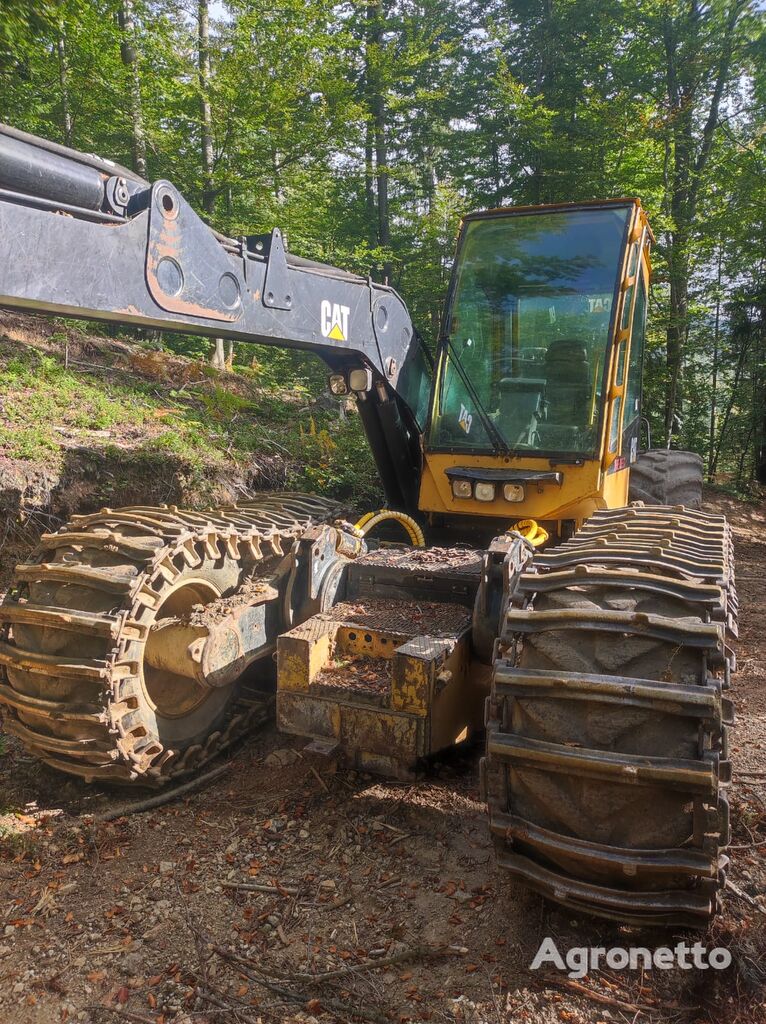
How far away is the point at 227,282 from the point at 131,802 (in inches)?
98.2

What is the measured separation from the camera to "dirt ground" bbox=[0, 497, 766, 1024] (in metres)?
2.23

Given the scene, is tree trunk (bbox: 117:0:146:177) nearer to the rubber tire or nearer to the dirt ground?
the dirt ground

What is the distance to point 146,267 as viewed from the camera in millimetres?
→ 2789

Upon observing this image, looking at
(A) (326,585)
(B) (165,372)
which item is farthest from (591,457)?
(B) (165,372)

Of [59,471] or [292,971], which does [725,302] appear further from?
[292,971]

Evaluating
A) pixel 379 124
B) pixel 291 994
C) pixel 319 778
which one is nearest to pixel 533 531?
pixel 319 778

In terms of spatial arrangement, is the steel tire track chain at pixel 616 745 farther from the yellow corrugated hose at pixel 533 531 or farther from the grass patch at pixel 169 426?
the grass patch at pixel 169 426

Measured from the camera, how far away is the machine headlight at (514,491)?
4449 mm

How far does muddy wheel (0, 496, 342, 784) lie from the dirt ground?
1.07ft

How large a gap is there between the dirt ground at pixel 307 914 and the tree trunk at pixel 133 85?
9807mm

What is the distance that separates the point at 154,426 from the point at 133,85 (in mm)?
6284

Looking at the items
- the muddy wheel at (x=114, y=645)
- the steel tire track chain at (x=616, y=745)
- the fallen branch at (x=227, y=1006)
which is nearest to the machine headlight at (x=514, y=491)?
the muddy wheel at (x=114, y=645)

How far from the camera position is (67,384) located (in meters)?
7.54

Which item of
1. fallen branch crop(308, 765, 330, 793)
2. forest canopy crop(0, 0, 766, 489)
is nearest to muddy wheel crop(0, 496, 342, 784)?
fallen branch crop(308, 765, 330, 793)
